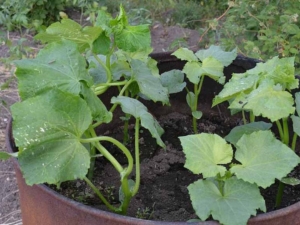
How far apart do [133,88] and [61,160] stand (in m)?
0.50

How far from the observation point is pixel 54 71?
120cm

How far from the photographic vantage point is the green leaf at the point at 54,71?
1.17 metres

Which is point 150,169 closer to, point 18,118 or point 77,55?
point 77,55

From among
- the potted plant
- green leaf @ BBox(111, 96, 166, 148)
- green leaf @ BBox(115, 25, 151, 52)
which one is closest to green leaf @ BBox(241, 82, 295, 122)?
the potted plant

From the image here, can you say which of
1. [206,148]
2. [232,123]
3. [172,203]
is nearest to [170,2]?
[232,123]

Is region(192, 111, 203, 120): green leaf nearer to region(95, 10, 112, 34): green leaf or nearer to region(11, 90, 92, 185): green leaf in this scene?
region(95, 10, 112, 34): green leaf

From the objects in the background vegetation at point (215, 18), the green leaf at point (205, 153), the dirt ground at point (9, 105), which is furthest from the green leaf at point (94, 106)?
the background vegetation at point (215, 18)

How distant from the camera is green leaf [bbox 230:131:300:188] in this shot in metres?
1.06

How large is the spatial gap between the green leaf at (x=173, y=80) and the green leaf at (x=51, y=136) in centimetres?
53

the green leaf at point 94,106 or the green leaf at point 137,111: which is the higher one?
the green leaf at point 94,106

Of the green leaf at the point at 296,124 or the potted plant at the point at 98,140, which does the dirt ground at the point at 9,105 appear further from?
the green leaf at the point at 296,124

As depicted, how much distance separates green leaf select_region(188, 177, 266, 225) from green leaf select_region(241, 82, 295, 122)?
0.18m

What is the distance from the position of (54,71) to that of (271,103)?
505 mm

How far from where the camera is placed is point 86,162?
1081 millimetres
